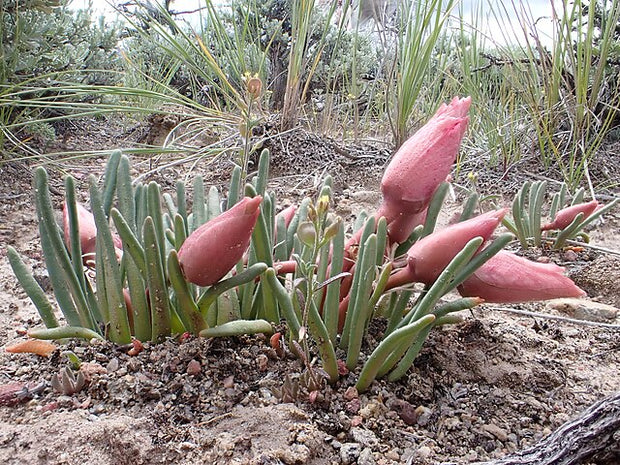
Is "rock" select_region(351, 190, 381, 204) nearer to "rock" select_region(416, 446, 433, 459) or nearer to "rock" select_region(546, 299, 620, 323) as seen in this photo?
"rock" select_region(546, 299, 620, 323)

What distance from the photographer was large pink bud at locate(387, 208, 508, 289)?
712 millimetres

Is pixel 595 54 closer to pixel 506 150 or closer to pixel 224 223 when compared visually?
pixel 506 150

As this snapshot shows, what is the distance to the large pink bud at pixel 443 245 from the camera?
712mm

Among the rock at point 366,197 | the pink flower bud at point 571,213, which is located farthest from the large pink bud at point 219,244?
the rock at point 366,197

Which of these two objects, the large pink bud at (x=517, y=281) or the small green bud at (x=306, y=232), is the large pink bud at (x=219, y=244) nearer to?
the small green bud at (x=306, y=232)

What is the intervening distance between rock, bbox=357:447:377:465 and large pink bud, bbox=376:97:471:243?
0.33 m

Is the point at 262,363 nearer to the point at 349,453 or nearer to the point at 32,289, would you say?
the point at 349,453

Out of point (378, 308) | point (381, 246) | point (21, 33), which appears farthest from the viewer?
point (21, 33)

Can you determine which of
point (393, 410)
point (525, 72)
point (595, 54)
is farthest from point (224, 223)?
point (595, 54)

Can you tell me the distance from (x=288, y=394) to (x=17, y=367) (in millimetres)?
440

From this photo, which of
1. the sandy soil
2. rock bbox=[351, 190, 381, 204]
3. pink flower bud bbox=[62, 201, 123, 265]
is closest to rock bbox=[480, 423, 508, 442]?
the sandy soil

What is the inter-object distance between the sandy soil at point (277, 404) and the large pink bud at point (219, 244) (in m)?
0.15

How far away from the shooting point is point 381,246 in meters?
0.77

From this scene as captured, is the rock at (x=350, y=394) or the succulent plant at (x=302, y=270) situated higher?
the succulent plant at (x=302, y=270)
